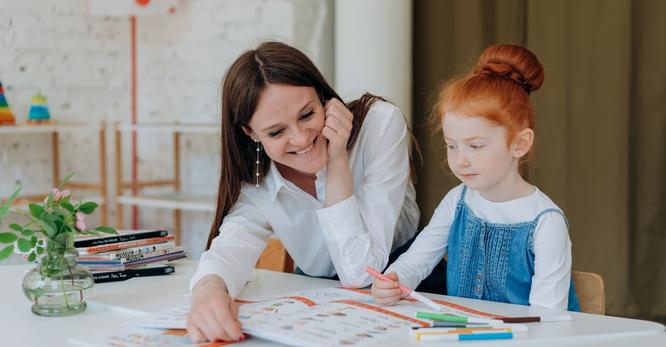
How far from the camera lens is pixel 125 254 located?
1.80m

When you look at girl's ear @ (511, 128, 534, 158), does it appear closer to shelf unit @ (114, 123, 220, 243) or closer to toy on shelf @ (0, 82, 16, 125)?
shelf unit @ (114, 123, 220, 243)

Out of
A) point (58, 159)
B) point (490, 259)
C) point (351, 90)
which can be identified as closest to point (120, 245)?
point (490, 259)

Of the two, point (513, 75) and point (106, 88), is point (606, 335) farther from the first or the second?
point (106, 88)

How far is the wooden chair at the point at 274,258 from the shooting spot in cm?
215

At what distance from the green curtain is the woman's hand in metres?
2.23

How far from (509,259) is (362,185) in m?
0.38

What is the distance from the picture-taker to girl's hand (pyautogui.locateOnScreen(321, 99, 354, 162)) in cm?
174

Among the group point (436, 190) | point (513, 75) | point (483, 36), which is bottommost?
point (436, 190)

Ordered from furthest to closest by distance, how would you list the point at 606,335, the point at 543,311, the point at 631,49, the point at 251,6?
the point at 251,6
the point at 631,49
the point at 543,311
the point at 606,335

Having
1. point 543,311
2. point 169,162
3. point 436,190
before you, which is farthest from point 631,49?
point 169,162

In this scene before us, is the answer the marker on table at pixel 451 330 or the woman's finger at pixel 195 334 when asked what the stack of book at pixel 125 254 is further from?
the marker on table at pixel 451 330

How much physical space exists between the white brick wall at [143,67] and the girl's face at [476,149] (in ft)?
7.79

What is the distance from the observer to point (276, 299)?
57.7 inches

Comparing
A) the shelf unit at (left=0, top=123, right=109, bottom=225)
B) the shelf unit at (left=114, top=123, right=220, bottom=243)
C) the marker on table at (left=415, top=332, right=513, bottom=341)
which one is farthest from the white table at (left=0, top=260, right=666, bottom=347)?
the shelf unit at (left=0, top=123, right=109, bottom=225)
